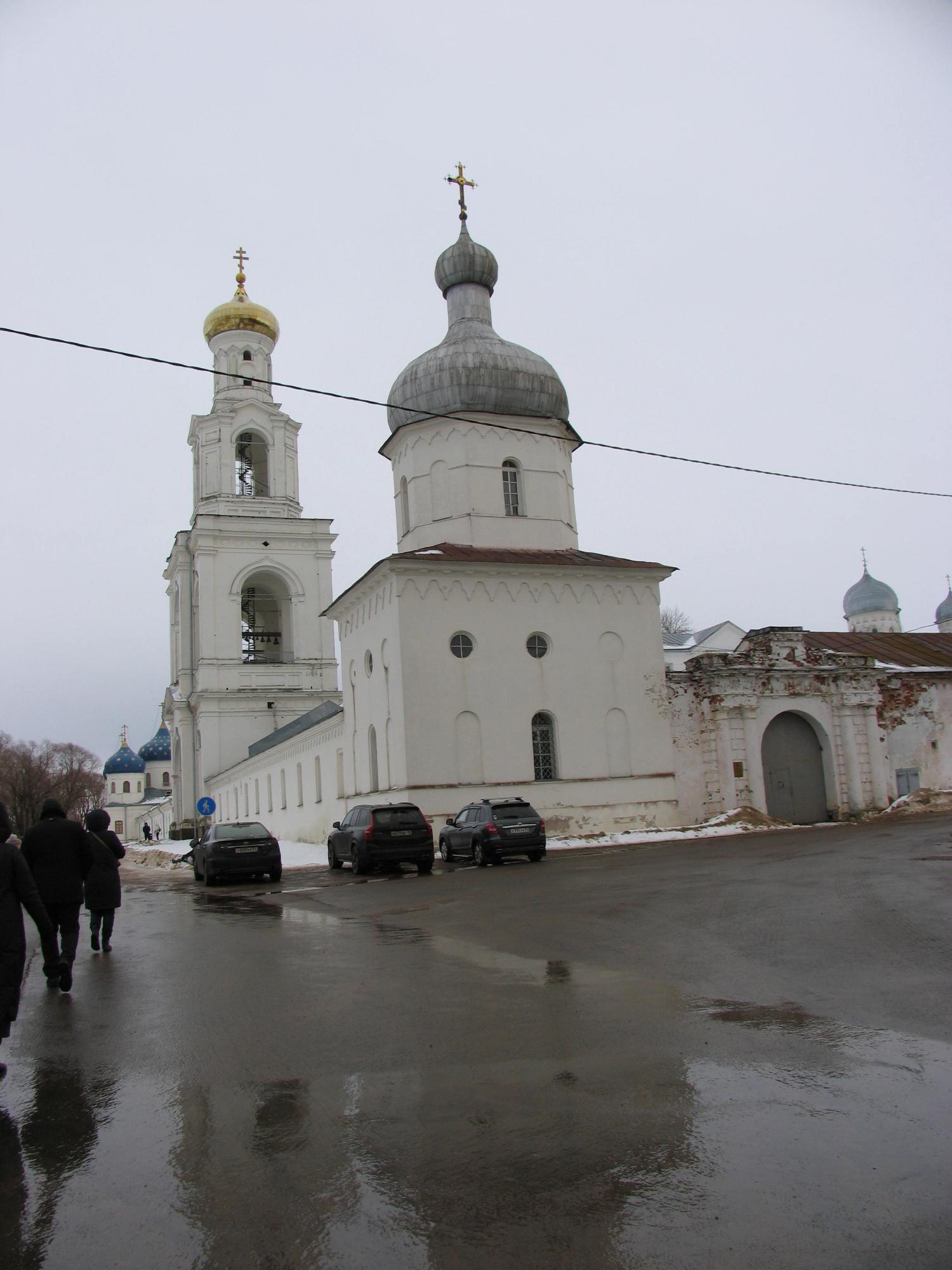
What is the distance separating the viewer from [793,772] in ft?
99.8

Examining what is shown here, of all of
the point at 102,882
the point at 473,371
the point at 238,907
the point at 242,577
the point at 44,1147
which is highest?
the point at 473,371

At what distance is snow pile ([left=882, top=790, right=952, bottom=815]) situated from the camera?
30.1 metres

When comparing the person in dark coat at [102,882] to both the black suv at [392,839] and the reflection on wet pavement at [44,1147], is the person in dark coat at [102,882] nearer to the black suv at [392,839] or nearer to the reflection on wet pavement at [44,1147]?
the reflection on wet pavement at [44,1147]

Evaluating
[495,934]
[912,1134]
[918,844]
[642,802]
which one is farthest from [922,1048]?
[642,802]

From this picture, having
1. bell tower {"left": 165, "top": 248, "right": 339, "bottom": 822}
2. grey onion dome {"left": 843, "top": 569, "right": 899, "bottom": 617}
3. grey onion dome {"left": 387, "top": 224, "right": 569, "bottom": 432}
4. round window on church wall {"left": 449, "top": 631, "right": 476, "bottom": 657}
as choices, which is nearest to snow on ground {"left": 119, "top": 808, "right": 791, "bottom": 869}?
round window on church wall {"left": 449, "top": 631, "right": 476, "bottom": 657}

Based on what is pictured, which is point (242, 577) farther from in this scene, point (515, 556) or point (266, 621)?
point (515, 556)

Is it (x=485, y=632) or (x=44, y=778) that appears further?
(x=44, y=778)

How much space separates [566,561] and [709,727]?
6.14 metres

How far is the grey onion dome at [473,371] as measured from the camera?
101 ft

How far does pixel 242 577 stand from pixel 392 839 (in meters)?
32.9

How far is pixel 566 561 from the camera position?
28.8m

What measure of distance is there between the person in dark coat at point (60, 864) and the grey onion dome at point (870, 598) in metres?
63.8

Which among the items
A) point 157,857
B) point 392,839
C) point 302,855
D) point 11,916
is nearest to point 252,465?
point 157,857

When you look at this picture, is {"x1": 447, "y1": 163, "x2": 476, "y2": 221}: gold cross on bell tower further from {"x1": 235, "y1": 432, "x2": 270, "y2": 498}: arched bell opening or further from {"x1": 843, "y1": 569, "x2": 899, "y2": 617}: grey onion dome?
{"x1": 843, "y1": 569, "x2": 899, "y2": 617}: grey onion dome
